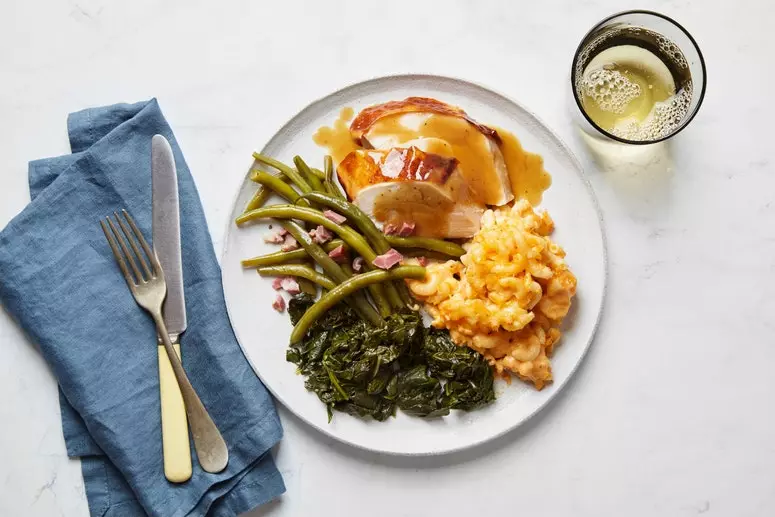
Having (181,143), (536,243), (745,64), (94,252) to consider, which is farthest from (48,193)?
(745,64)

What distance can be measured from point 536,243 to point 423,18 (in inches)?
56.0

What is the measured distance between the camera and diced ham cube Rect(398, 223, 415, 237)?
3.33m

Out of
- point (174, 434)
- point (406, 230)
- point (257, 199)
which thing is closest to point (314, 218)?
point (257, 199)

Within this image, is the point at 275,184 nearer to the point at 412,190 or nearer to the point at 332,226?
the point at 332,226

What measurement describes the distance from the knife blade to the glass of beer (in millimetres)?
2075

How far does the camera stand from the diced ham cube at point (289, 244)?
3396mm

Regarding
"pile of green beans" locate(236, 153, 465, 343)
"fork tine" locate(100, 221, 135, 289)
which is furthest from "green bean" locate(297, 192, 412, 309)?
"fork tine" locate(100, 221, 135, 289)

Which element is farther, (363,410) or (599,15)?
(599,15)

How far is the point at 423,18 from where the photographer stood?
3.65m

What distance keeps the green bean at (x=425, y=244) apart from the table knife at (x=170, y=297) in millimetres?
1081

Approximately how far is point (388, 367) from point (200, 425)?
0.97 meters

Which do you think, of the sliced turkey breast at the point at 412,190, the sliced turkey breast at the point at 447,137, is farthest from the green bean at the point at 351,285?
the sliced turkey breast at the point at 447,137

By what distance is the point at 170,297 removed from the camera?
11.2ft

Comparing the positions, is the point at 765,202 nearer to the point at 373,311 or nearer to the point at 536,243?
the point at 536,243
